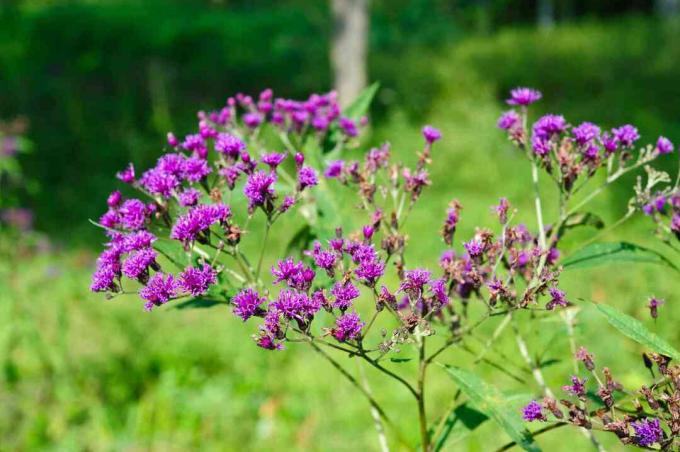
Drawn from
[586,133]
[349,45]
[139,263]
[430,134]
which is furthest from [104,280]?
[349,45]

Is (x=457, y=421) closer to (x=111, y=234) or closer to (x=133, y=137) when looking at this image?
(x=111, y=234)

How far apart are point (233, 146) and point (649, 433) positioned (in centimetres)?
82

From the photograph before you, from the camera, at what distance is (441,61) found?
11.5m

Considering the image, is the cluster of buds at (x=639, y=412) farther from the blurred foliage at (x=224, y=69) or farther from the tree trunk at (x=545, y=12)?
the tree trunk at (x=545, y=12)

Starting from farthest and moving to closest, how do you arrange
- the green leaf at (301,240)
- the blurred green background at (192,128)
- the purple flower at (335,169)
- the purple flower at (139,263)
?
1. the blurred green background at (192,128)
2. the green leaf at (301,240)
3. the purple flower at (335,169)
4. the purple flower at (139,263)

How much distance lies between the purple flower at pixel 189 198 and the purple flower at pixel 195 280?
0.49ft

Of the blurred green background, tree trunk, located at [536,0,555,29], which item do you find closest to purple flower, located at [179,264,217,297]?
the blurred green background

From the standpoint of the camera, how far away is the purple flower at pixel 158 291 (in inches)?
45.5

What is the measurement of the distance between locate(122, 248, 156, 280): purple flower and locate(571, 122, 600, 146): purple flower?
0.79 metres

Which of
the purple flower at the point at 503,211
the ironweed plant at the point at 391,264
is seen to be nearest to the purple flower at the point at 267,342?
the ironweed plant at the point at 391,264

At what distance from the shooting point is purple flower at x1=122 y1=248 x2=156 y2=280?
1202 millimetres

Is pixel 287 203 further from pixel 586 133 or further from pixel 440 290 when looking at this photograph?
pixel 586 133

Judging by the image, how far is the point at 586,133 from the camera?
138 cm

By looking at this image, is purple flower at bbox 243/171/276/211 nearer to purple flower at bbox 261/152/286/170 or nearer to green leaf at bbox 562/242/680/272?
purple flower at bbox 261/152/286/170
